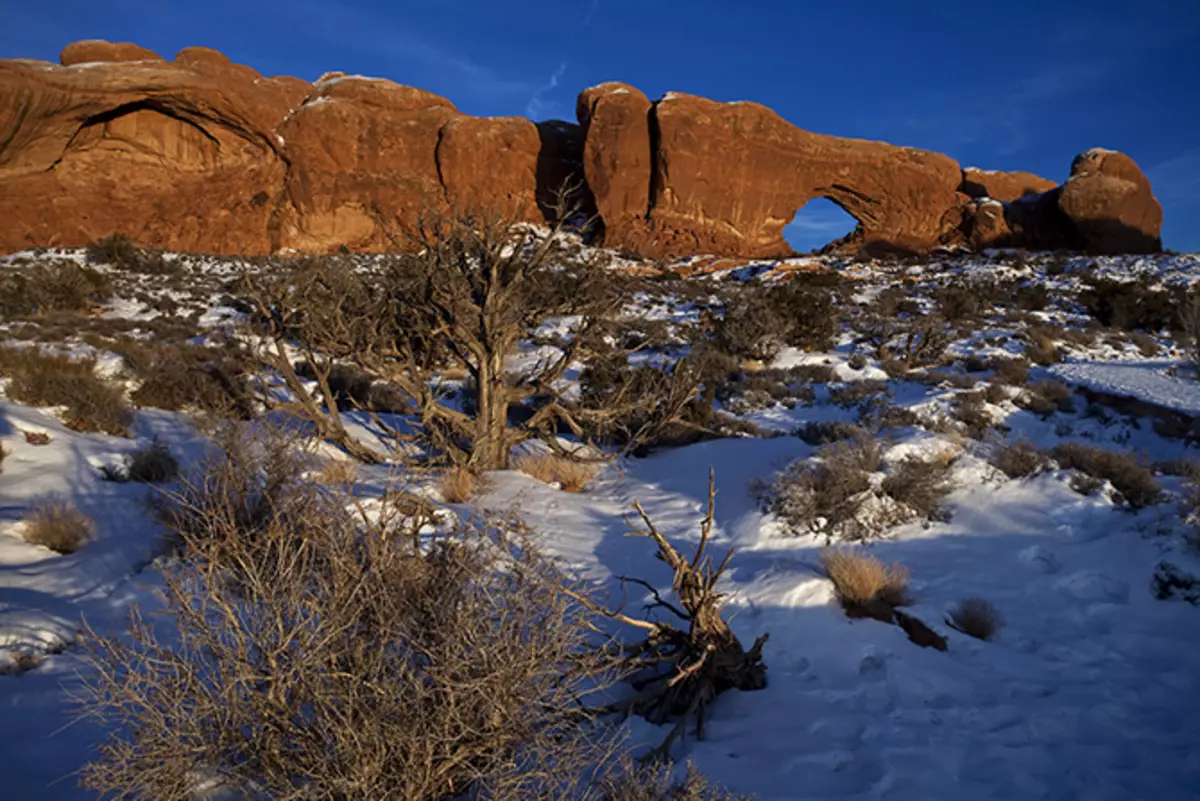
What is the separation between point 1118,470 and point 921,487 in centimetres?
176

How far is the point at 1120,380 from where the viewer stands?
9328 millimetres

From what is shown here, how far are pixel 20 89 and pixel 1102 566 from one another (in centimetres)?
4428

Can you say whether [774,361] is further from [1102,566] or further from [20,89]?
[20,89]

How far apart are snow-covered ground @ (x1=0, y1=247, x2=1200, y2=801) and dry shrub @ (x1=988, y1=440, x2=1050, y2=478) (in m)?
Answer: 0.13

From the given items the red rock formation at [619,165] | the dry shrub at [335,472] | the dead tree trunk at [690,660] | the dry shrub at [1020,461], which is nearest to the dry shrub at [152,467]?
the dry shrub at [335,472]

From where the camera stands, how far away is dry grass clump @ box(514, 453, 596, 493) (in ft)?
22.6

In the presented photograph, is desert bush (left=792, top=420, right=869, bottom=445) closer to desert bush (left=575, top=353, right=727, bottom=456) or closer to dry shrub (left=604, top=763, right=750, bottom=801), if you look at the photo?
desert bush (left=575, top=353, right=727, bottom=456)

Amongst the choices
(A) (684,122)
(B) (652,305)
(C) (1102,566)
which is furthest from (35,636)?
(A) (684,122)

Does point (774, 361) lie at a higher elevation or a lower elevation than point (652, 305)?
lower

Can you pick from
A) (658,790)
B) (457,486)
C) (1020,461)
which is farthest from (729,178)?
(658,790)

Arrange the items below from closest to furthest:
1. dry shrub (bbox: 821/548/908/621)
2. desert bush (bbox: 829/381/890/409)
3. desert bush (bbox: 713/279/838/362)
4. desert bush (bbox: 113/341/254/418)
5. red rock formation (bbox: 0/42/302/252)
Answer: dry shrub (bbox: 821/548/908/621)
desert bush (bbox: 113/341/254/418)
desert bush (bbox: 829/381/890/409)
desert bush (bbox: 713/279/838/362)
red rock formation (bbox: 0/42/302/252)

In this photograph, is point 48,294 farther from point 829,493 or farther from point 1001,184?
point 1001,184

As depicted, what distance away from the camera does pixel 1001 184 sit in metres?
52.2

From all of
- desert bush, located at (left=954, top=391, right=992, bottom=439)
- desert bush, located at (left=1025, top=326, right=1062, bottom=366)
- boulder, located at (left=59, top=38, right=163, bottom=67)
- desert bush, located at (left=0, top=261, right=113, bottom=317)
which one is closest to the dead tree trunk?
desert bush, located at (left=954, top=391, right=992, bottom=439)
